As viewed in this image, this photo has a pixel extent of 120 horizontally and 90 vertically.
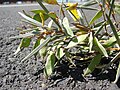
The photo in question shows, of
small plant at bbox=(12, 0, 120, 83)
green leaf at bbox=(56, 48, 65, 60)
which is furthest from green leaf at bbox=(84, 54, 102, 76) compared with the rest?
green leaf at bbox=(56, 48, 65, 60)

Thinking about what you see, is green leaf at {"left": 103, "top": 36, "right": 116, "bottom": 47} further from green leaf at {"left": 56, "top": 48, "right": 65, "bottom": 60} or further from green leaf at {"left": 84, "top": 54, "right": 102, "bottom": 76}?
green leaf at {"left": 56, "top": 48, "right": 65, "bottom": 60}

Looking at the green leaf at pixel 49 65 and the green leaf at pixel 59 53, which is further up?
the green leaf at pixel 59 53

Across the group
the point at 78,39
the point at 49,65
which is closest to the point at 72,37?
the point at 78,39

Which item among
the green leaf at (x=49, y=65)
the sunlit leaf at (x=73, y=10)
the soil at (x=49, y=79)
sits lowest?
the soil at (x=49, y=79)

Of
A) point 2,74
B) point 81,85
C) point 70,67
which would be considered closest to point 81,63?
Result: point 70,67

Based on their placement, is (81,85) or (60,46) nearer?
(81,85)

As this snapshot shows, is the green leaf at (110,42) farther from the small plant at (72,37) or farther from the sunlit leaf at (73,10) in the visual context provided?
the sunlit leaf at (73,10)

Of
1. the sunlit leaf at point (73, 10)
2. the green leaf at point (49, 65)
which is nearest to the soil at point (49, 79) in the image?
the green leaf at point (49, 65)

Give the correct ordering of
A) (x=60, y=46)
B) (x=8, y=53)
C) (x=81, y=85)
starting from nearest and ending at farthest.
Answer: (x=81, y=85), (x=60, y=46), (x=8, y=53)

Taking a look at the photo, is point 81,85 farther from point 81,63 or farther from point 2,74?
point 2,74
